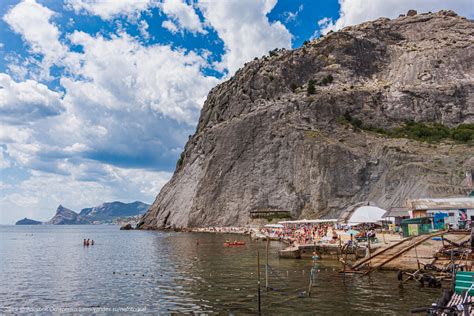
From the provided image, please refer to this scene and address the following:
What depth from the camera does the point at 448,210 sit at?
5031 cm

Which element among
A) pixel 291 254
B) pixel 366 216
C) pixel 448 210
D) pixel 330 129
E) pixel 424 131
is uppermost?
pixel 330 129

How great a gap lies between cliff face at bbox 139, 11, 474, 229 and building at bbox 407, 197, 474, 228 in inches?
1043

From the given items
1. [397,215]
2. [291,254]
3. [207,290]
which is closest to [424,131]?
[397,215]

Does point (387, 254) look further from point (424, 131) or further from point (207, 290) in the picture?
point (424, 131)

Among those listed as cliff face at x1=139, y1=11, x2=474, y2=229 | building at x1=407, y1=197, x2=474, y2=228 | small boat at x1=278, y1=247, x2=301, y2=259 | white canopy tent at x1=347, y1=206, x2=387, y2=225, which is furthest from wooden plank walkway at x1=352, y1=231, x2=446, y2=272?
cliff face at x1=139, y1=11, x2=474, y2=229

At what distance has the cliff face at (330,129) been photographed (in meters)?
94.3

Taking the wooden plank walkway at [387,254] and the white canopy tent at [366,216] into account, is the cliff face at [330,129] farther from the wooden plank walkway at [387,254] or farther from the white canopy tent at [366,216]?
the wooden plank walkway at [387,254]

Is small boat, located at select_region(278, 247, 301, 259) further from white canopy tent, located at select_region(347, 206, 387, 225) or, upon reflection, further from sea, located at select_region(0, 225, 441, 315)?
white canopy tent, located at select_region(347, 206, 387, 225)

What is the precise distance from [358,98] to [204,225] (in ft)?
180

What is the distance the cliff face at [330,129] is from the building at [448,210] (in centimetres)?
2648

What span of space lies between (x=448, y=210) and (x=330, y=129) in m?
61.3

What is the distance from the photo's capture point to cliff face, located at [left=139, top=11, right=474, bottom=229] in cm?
9431

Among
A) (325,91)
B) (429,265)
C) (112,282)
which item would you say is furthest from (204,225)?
(429,265)

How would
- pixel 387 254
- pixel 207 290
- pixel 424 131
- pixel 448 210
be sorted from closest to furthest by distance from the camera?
pixel 207 290
pixel 387 254
pixel 448 210
pixel 424 131
